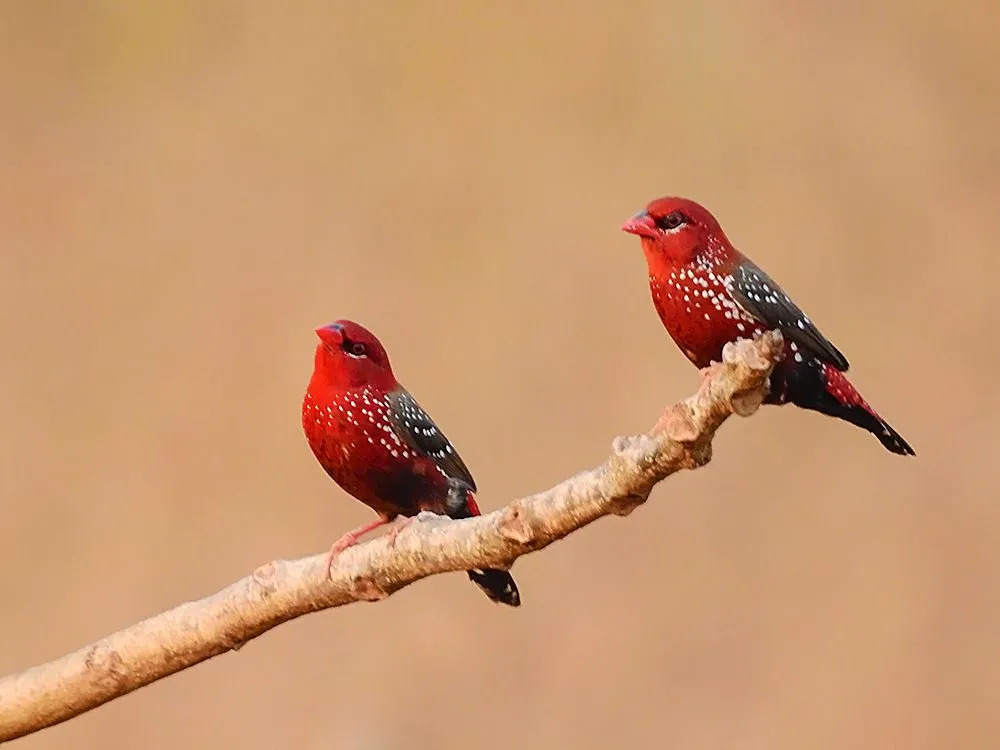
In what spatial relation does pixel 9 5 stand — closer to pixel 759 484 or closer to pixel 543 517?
pixel 759 484

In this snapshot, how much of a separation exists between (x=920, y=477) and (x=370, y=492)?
161cm

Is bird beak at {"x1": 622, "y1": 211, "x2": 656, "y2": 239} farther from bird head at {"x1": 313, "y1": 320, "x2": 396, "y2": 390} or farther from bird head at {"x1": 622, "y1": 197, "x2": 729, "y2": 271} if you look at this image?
bird head at {"x1": 313, "y1": 320, "x2": 396, "y2": 390}

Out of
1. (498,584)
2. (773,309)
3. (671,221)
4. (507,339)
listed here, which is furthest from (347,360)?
(507,339)

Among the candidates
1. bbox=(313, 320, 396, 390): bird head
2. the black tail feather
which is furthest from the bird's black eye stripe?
the black tail feather

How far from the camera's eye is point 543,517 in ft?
5.86

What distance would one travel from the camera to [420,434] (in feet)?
7.22

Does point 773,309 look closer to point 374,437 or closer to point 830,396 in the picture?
point 830,396

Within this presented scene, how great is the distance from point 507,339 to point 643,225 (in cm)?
154

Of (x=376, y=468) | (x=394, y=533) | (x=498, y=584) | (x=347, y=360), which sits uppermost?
(x=347, y=360)

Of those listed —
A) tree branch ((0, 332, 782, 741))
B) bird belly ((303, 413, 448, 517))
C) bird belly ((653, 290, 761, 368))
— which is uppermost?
bird belly ((653, 290, 761, 368))

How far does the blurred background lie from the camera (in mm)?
3275

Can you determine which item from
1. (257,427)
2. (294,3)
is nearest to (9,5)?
(294,3)

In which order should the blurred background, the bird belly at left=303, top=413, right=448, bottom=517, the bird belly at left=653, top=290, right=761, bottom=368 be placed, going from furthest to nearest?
the blurred background → the bird belly at left=303, top=413, right=448, bottom=517 → the bird belly at left=653, top=290, right=761, bottom=368

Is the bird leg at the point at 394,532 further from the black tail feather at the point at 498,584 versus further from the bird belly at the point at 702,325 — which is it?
the bird belly at the point at 702,325
